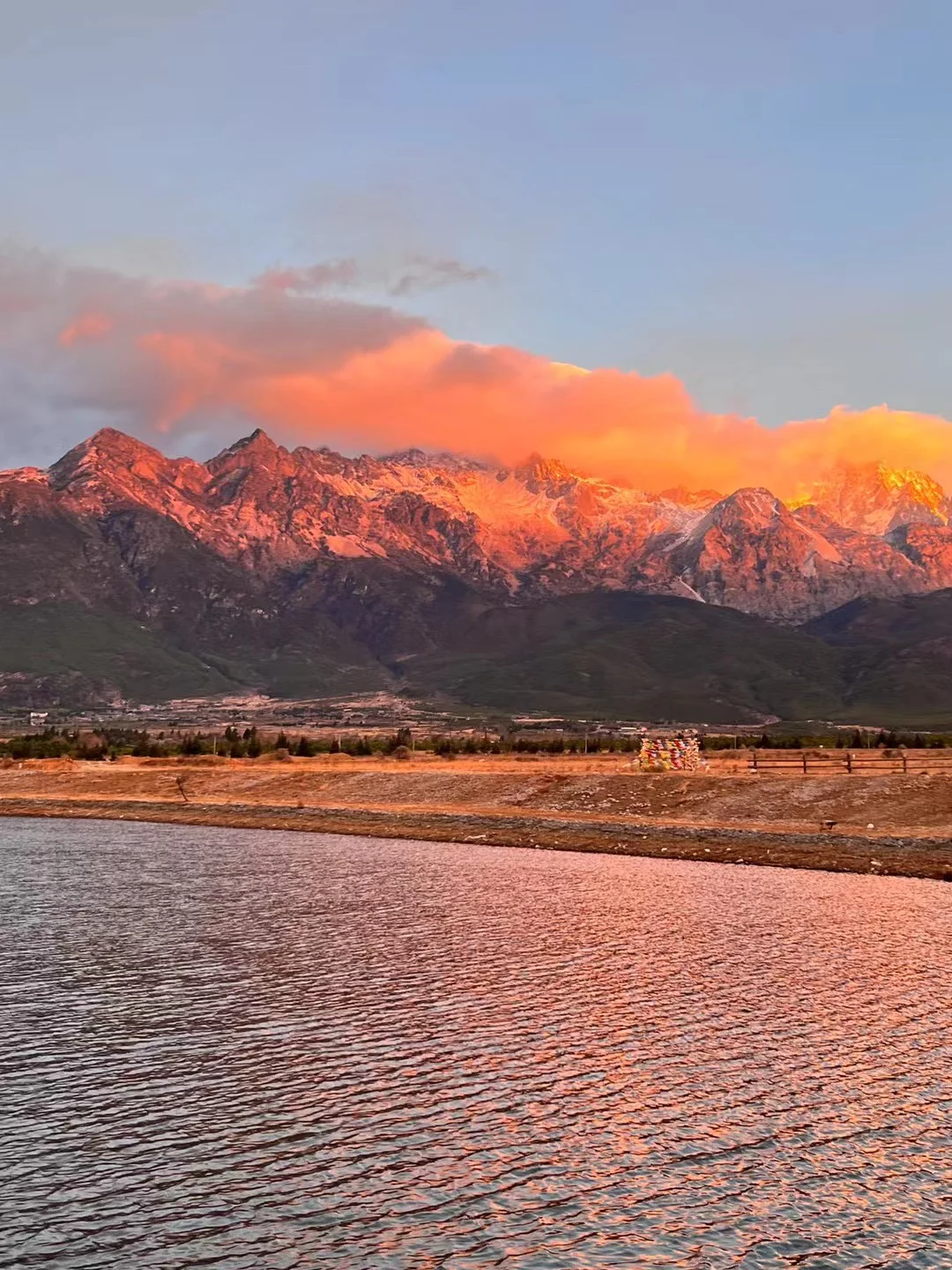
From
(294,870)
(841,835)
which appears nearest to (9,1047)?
(294,870)

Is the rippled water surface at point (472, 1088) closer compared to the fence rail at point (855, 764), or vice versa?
the rippled water surface at point (472, 1088)

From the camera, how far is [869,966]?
108 feet

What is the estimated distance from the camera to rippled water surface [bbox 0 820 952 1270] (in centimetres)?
1526

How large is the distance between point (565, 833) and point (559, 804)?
668 inches

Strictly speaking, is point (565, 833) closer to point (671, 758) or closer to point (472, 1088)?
point (671, 758)

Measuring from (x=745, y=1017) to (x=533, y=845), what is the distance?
4510 centimetres

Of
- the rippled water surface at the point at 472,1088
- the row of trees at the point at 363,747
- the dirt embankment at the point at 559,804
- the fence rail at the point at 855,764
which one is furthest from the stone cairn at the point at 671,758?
the rippled water surface at the point at 472,1088

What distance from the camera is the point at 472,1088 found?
70.2ft

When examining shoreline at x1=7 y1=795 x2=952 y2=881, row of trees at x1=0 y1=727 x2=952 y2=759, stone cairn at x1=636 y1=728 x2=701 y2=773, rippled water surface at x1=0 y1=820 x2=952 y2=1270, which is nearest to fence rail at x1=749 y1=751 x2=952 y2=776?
stone cairn at x1=636 y1=728 x2=701 y2=773

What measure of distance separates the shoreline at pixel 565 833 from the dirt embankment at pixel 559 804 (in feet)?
0.47

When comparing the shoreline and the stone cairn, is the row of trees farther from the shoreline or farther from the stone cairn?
the shoreline

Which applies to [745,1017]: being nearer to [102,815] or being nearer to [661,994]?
[661,994]

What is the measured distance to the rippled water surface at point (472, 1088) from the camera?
15258 mm

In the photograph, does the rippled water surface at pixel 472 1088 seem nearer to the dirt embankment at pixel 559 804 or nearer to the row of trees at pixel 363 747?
the dirt embankment at pixel 559 804
